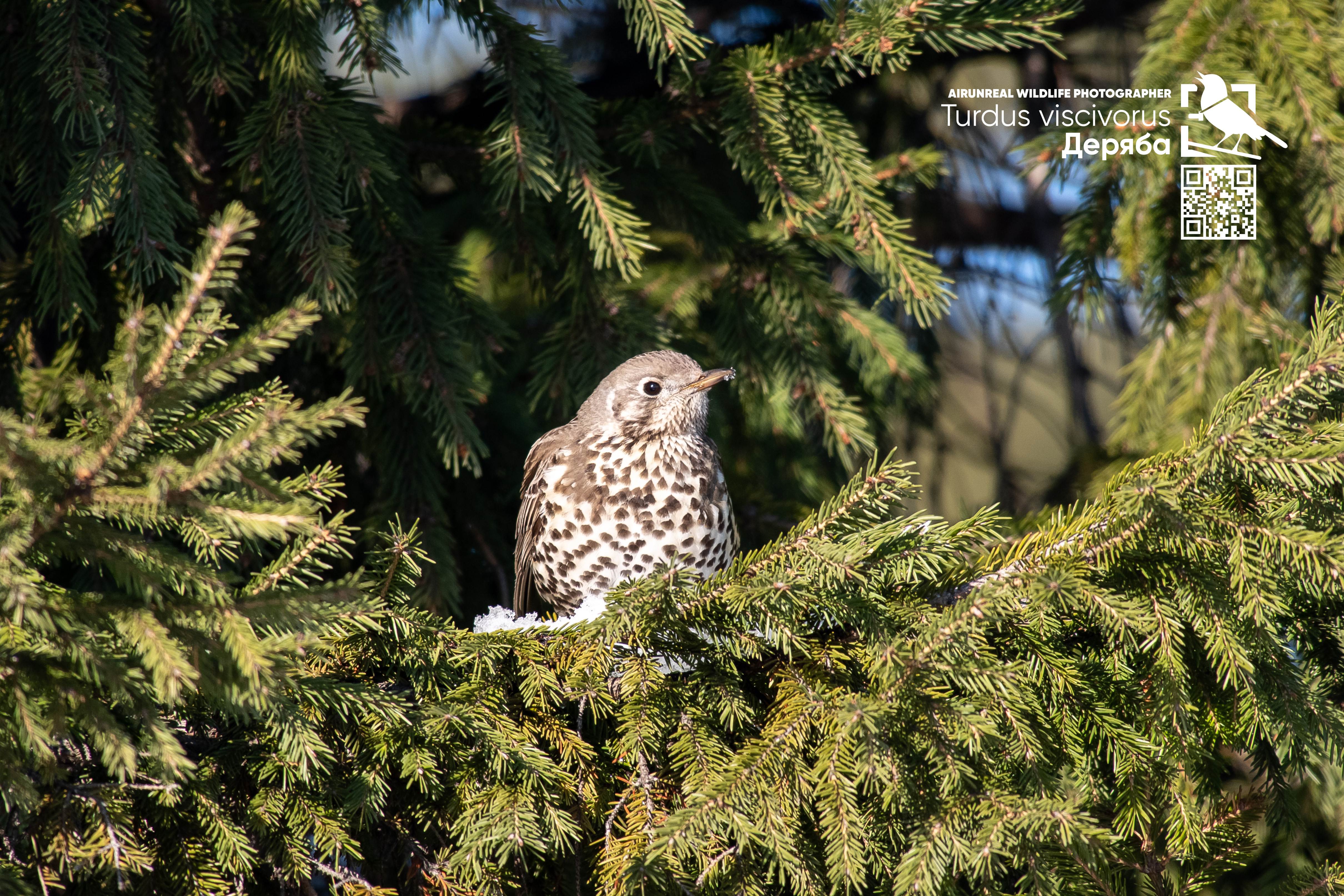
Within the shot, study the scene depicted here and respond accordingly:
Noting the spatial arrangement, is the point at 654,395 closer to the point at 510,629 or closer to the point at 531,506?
the point at 531,506

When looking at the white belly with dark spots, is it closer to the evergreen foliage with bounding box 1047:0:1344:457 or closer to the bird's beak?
the bird's beak

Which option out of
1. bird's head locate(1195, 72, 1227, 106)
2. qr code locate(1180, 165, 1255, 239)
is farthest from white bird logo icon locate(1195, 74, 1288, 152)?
qr code locate(1180, 165, 1255, 239)

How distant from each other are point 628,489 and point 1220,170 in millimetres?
1814

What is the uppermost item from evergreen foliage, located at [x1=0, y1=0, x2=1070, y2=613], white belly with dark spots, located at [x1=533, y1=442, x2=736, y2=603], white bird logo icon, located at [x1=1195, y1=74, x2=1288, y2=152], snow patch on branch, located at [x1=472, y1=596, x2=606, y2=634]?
white bird logo icon, located at [x1=1195, y1=74, x2=1288, y2=152]

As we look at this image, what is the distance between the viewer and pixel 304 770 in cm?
144

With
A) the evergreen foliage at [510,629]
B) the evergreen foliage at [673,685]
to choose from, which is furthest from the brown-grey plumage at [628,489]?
the evergreen foliage at [673,685]

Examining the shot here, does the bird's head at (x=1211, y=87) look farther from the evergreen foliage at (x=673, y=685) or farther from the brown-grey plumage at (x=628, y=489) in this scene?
the brown-grey plumage at (x=628, y=489)

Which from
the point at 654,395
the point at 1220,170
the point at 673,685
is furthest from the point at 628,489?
the point at 1220,170

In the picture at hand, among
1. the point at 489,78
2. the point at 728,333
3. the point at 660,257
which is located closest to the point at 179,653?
the point at 489,78

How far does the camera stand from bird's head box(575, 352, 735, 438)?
2725 millimetres

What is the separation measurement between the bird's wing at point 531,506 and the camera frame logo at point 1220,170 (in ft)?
6.11

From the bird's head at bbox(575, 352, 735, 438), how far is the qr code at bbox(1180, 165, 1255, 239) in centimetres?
136

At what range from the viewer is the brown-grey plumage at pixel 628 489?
2.56 meters

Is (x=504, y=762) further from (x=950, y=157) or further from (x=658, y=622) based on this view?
(x=950, y=157)
